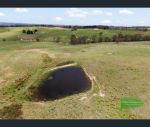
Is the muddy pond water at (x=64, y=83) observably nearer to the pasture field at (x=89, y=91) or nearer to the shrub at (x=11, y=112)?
the pasture field at (x=89, y=91)

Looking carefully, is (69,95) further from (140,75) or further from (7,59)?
(7,59)

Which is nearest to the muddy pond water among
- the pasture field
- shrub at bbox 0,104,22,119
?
the pasture field

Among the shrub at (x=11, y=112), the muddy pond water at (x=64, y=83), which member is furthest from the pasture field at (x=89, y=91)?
the muddy pond water at (x=64, y=83)

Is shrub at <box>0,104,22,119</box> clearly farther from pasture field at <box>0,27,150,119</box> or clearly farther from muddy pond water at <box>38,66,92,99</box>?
muddy pond water at <box>38,66,92,99</box>

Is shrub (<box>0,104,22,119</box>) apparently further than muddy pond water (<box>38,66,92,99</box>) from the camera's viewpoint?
No

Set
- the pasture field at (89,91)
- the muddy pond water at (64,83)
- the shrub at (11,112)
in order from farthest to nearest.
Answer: the muddy pond water at (64,83) → the pasture field at (89,91) → the shrub at (11,112)

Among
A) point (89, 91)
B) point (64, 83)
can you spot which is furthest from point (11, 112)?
point (64, 83)

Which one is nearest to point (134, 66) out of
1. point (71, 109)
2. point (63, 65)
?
point (63, 65)

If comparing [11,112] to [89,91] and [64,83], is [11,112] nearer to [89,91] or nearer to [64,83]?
[89,91]
